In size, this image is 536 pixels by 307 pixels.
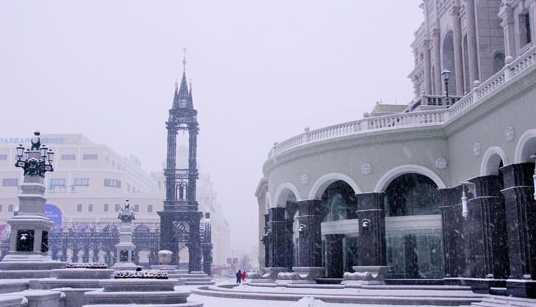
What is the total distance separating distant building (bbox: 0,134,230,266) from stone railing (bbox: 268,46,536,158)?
66985 millimetres

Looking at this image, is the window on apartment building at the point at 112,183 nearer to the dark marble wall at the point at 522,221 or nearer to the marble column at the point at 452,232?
the marble column at the point at 452,232

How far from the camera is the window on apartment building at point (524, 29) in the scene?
32969 millimetres

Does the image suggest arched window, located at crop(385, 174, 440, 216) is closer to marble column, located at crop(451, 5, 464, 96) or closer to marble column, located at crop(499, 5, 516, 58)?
marble column, located at crop(499, 5, 516, 58)

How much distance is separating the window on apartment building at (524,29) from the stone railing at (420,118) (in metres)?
7.99

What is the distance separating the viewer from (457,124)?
27078 millimetres

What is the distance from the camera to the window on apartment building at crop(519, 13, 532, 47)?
3297 cm

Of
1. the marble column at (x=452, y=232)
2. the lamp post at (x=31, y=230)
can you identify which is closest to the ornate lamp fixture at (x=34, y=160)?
the lamp post at (x=31, y=230)

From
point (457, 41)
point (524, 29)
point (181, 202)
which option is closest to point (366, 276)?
point (524, 29)

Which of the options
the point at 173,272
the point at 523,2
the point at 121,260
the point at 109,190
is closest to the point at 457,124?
the point at 523,2

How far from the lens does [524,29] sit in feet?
108

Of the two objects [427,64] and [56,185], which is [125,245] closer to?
[427,64]

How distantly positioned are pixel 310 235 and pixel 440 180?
7674 millimetres

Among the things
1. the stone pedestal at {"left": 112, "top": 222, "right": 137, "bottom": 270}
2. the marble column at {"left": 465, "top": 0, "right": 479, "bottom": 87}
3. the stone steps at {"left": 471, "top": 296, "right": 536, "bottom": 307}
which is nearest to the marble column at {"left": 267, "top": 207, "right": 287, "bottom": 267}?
the marble column at {"left": 465, "top": 0, "right": 479, "bottom": 87}

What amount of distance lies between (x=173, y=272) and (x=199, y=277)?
12.3 ft
